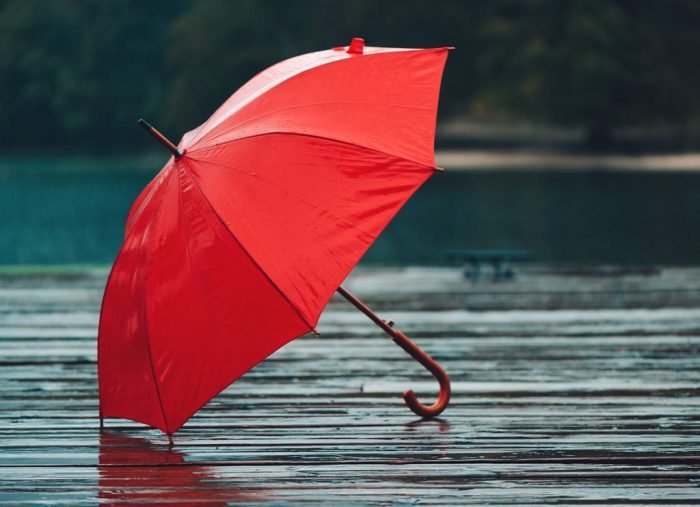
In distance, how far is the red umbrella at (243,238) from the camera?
13.8 feet

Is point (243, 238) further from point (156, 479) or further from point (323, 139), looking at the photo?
point (156, 479)

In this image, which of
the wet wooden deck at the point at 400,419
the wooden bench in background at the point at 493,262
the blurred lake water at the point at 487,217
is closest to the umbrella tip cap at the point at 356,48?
the wet wooden deck at the point at 400,419

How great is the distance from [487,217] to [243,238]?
1118 inches

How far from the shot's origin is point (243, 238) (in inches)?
165

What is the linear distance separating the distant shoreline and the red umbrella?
48975mm

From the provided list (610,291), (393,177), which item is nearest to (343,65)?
(393,177)

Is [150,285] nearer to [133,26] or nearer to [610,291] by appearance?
[610,291]

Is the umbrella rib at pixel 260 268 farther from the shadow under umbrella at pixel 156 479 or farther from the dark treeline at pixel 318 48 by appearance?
the dark treeline at pixel 318 48

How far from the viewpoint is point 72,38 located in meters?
63.8

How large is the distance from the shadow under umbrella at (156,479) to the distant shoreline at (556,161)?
161 ft

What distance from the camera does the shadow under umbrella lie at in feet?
13.0

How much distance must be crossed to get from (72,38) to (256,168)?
61.3 m

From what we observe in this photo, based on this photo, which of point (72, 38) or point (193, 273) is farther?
point (72, 38)

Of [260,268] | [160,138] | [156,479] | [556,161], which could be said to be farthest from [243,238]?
[556,161]
